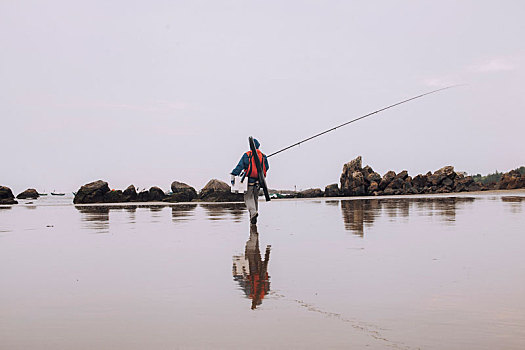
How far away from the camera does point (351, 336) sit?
12.3 feet

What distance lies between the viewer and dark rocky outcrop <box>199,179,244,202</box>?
129ft

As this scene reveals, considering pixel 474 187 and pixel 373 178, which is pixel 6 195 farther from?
pixel 474 187

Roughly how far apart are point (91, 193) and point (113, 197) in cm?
171

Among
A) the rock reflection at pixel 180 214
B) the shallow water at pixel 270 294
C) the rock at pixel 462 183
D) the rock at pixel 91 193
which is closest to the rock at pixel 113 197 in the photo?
the rock at pixel 91 193

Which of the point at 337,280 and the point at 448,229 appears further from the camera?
the point at 448,229

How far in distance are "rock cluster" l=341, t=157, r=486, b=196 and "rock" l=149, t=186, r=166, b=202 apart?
17.5 metres

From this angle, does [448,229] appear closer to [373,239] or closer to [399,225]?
[399,225]

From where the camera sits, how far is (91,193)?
40312mm

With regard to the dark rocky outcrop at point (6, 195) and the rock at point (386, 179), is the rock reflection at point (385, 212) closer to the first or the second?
the rock at point (386, 179)

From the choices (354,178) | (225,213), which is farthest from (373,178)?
(225,213)

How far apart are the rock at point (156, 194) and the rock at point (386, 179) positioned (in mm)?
21401

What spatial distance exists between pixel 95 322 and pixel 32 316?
651 millimetres

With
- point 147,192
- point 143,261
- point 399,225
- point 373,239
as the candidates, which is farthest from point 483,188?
point 143,261

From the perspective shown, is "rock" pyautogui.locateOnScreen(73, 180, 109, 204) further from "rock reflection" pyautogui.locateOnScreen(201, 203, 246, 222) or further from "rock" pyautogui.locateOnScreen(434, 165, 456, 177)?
"rock" pyautogui.locateOnScreen(434, 165, 456, 177)
